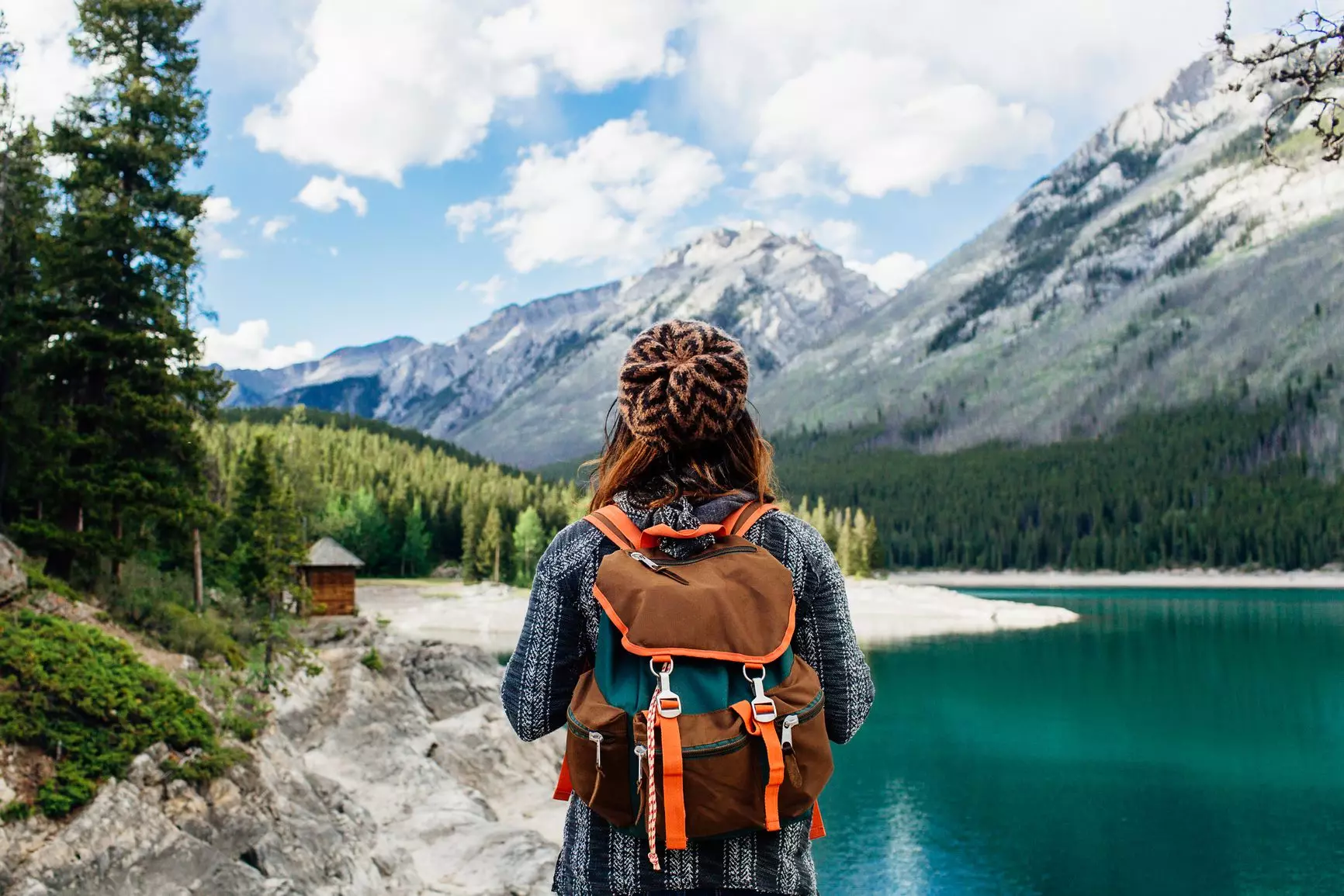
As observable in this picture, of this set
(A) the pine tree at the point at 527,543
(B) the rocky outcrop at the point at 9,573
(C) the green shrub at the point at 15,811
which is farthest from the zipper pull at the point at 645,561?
(A) the pine tree at the point at 527,543

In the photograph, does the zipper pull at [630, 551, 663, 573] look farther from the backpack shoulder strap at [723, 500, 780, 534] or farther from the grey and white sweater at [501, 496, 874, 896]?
the backpack shoulder strap at [723, 500, 780, 534]

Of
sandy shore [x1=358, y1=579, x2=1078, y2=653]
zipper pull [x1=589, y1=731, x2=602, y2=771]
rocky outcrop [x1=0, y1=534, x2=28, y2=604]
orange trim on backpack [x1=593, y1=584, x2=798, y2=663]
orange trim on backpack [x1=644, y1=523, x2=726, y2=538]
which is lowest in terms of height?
sandy shore [x1=358, y1=579, x2=1078, y2=653]

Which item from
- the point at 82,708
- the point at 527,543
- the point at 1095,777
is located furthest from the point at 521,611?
the point at 82,708

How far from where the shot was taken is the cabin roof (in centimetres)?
2994

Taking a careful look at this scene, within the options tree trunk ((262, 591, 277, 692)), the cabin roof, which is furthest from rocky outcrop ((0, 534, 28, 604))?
the cabin roof

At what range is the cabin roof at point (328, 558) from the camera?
2994cm

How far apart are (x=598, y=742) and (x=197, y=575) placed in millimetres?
18369

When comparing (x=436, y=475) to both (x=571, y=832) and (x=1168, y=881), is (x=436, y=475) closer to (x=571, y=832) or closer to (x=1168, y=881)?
(x=1168, y=881)

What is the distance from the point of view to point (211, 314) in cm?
1828

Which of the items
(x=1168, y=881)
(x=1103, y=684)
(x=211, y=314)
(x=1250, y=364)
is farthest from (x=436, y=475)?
(x=1250, y=364)

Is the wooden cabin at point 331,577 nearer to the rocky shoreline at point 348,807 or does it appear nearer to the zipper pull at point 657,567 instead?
the rocky shoreline at point 348,807

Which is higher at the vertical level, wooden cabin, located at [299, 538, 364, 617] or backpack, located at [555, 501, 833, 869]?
backpack, located at [555, 501, 833, 869]

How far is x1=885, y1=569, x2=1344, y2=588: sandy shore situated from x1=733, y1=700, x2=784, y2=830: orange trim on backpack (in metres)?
97.7

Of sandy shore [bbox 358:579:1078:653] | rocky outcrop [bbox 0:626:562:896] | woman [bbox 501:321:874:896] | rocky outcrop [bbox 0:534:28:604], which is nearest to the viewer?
woman [bbox 501:321:874:896]
